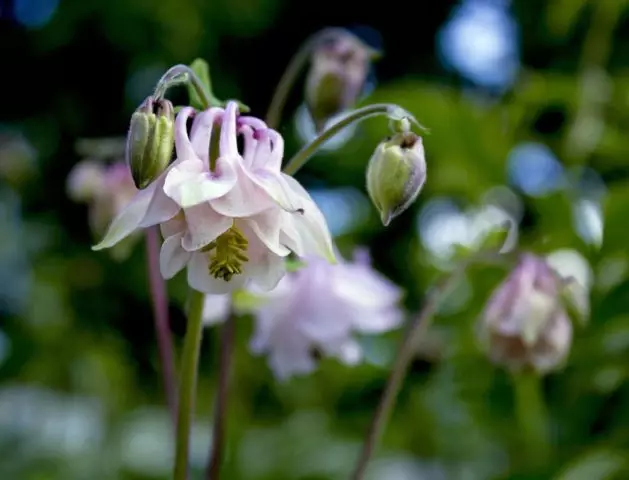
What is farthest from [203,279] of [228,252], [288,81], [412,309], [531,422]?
[412,309]

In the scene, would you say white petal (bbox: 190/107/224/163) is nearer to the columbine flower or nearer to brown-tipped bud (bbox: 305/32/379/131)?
brown-tipped bud (bbox: 305/32/379/131)

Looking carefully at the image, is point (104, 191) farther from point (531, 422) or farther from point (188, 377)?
point (531, 422)

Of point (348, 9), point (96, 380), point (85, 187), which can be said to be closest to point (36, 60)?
point (348, 9)

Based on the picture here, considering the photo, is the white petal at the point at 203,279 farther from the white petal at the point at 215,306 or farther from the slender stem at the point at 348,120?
the white petal at the point at 215,306

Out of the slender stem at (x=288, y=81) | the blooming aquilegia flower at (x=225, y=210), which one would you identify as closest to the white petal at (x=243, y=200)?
the blooming aquilegia flower at (x=225, y=210)

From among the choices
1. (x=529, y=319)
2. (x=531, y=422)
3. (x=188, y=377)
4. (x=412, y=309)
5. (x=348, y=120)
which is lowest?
(x=412, y=309)

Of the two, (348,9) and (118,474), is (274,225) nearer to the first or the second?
(118,474)

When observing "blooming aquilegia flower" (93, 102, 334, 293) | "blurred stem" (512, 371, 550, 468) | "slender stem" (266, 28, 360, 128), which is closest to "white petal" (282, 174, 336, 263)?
"blooming aquilegia flower" (93, 102, 334, 293)
